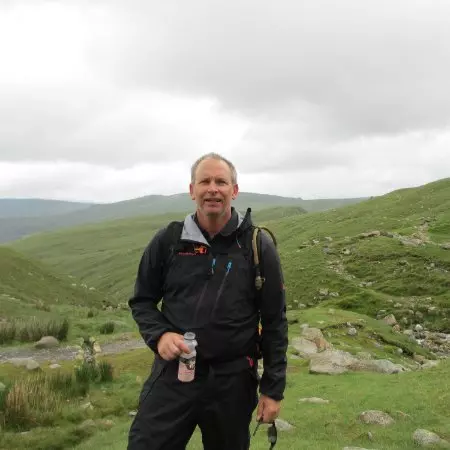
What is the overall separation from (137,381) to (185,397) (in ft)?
30.5

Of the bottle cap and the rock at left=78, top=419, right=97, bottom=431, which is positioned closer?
the bottle cap

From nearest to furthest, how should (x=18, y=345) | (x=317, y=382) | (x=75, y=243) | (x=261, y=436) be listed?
(x=261, y=436), (x=317, y=382), (x=18, y=345), (x=75, y=243)

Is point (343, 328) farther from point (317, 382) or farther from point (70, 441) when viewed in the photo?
point (70, 441)

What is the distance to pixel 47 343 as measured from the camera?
65.4ft

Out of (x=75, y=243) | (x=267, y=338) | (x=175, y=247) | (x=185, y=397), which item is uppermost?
(x=175, y=247)

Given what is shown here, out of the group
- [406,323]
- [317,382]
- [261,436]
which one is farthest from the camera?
[406,323]

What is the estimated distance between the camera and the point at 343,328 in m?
21.4

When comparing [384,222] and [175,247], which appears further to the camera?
[384,222]

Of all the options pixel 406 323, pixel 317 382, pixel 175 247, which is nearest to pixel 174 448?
pixel 175 247

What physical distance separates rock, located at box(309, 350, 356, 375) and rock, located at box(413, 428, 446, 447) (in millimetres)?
5348

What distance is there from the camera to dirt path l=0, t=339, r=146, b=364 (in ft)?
59.8

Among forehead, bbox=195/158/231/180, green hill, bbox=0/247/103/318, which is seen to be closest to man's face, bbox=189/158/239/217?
forehead, bbox=195/158/231/180

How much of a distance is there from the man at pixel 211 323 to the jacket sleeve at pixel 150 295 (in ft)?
0.04

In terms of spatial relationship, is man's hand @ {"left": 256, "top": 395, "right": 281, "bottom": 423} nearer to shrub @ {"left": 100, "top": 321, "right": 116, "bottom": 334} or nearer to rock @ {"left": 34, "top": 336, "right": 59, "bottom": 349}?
rock @ {"left": 34, "top": 336, "right": 59, "bottom": 349}
